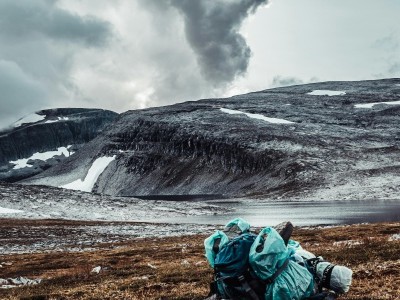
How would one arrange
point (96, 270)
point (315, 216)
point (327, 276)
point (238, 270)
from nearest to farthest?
1. point (238, 270)
2. point (327, 276)
3. point (96, 270)
4. point (315, 216)

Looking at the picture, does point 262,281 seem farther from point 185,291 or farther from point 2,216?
point 2,216

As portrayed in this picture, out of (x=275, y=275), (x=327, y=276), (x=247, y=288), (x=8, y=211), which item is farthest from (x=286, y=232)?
(x=8, y=211)

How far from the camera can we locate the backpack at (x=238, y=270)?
31.4ft

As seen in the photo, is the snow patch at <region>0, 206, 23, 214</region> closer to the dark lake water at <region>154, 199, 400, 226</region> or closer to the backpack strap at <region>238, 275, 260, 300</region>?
the dark lake water at <region>154, 199, 400, 226</region>

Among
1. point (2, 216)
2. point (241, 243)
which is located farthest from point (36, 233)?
point (241, 243)

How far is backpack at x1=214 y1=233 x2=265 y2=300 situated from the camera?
31.4 ft

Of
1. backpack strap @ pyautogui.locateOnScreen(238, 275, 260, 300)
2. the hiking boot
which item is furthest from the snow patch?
backpack strap @ pyautogui.locateOnScreen(238, 275, 260, 300)

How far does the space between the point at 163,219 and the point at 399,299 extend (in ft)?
310

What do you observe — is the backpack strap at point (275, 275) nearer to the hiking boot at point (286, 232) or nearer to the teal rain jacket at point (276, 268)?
A: the teal rain jacket at point (276, 268)

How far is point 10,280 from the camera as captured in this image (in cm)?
2739

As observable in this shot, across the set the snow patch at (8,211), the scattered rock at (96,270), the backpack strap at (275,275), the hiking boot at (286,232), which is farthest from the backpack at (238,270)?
the snow patch at (8,211)

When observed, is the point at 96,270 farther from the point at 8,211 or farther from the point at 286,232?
the point at 8,211

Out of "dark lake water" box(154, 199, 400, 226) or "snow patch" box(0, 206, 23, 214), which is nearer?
"dark lake water" box(154, 199, 400, 226)

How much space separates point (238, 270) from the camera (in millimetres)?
9680
